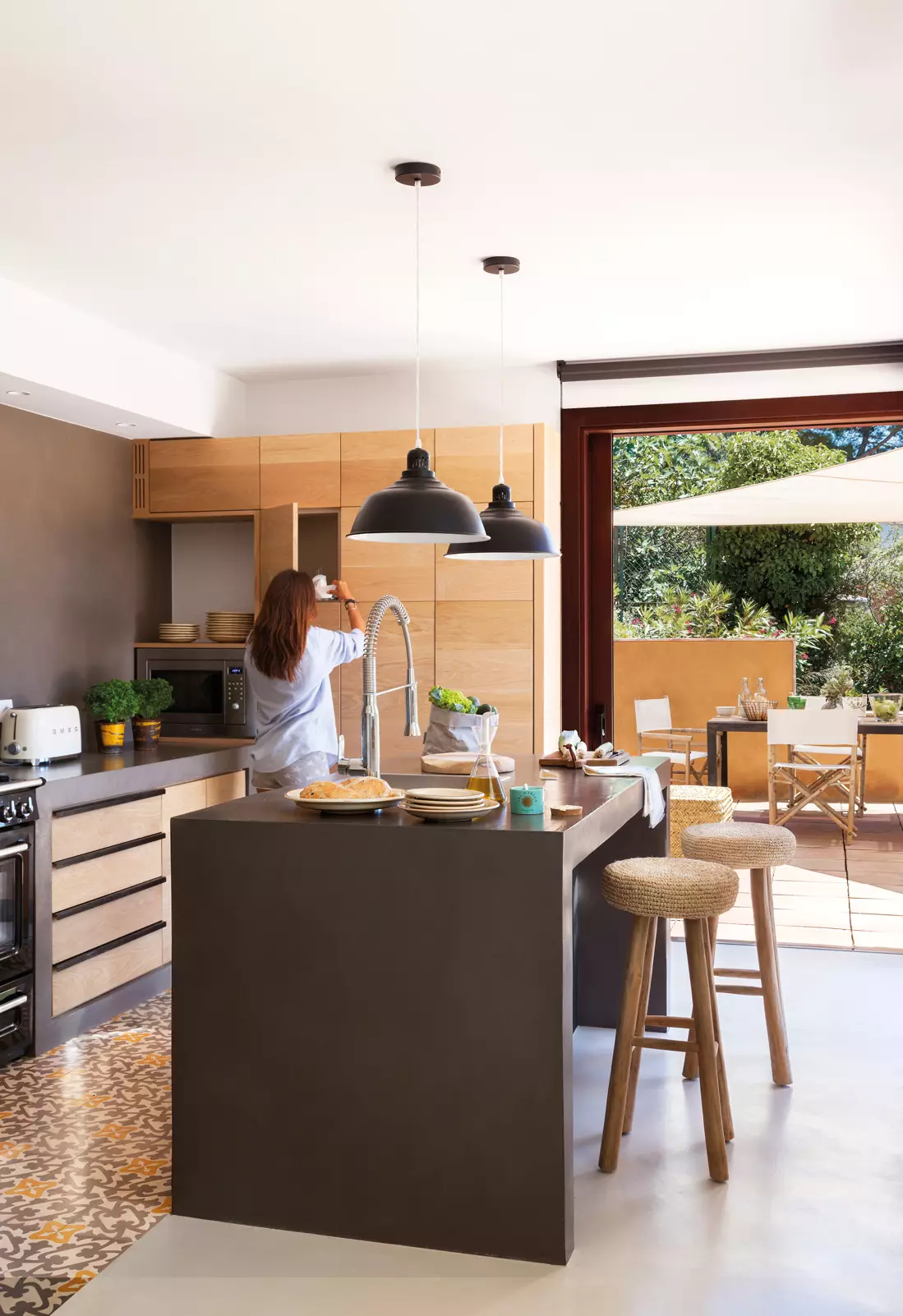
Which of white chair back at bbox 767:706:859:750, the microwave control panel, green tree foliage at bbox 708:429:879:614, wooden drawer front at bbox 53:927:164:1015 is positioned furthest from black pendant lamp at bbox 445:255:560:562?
green tree foliage at bbox 708:429:879:614

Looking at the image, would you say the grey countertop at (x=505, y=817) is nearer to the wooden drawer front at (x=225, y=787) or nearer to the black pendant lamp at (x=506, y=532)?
the black pendant lamp at (x=506, y=532)

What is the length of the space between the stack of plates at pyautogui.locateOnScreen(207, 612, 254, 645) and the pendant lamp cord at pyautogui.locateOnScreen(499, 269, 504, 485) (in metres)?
1.44

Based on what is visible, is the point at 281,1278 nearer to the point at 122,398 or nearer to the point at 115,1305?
the point at 115,1305

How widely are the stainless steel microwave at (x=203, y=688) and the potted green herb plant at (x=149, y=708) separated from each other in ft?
0.85

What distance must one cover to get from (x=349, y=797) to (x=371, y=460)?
2.97 meters

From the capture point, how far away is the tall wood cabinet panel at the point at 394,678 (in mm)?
5297

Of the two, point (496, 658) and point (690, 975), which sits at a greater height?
point (496, 658)

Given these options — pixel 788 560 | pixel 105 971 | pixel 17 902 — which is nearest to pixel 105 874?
pixel 105 971

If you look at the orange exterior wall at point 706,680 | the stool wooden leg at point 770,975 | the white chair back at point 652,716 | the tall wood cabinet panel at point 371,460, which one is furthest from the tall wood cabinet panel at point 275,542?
the orange exterior wall at point 706,680

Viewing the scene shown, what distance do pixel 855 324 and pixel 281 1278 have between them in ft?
13.7

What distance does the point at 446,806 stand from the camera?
2.56 metres

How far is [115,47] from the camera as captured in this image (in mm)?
2543

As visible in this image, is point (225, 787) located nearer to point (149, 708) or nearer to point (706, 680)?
point (149, 708)

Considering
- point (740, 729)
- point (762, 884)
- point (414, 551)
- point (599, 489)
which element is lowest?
point (762, 884)
